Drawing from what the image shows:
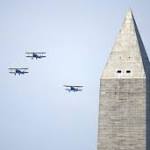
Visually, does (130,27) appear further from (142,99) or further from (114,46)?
(142,99)

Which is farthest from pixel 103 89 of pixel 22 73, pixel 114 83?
pixel 22 73

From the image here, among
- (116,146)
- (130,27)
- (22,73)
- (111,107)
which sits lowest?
(116,146)

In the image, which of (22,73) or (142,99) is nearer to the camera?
(142,99)

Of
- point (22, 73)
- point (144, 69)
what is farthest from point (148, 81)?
point (22, 73)

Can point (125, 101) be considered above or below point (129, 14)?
below

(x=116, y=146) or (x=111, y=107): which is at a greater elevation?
(x=111, y=107)

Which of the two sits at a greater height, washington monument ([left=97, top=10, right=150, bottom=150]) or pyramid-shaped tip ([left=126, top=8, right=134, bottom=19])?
pyramid-shaped tip ([left=126, top=8, right=134, bottom=19])

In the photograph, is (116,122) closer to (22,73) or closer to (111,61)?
(111,61)

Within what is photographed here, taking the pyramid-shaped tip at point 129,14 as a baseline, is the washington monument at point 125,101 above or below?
below
